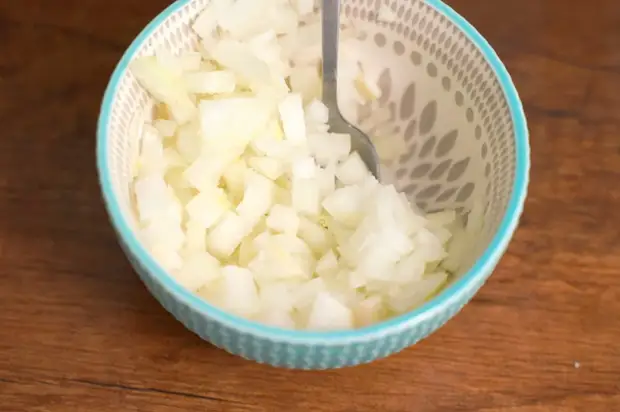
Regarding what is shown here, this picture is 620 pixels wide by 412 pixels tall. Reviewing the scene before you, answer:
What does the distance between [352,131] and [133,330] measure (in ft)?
0.87

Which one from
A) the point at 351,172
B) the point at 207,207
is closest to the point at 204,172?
the point at 207,207

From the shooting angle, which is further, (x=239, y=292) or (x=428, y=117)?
(x=428, y=117)

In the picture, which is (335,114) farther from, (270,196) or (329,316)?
(329,316)

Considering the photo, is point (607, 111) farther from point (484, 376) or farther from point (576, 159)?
point (484, 376)

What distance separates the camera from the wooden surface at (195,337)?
61 cm

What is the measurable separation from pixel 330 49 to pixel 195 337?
10.9 inches

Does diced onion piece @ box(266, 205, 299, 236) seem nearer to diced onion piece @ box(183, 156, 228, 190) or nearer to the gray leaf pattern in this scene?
diced onion piece @ box(183, 156, 228, 190)

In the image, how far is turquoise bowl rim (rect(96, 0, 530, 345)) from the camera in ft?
1.61

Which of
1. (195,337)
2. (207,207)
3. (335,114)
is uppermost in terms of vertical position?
(335,114)

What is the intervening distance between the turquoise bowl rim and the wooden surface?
0.42 feet

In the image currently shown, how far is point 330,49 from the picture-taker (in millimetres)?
666

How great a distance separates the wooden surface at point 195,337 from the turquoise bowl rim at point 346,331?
0.13 meters

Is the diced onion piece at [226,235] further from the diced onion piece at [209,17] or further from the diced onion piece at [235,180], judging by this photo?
the diced onion piece at [209,17]

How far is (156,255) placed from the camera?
566 mm
